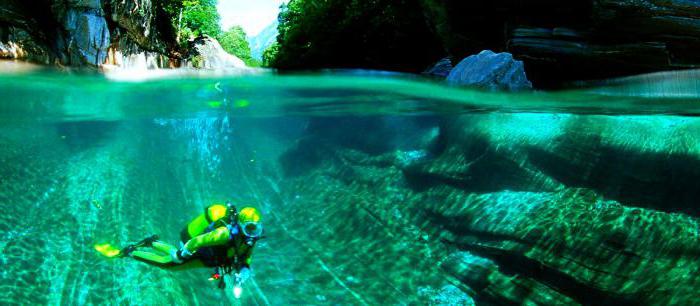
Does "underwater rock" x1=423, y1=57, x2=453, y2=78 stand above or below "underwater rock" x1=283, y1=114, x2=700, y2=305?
above

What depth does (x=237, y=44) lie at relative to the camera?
68438 mm

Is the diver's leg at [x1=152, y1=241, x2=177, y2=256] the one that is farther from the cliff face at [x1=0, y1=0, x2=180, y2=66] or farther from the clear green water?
the cliff face at [x1=0, y1=0, x2=180, y2=66]

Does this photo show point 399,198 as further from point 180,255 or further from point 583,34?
point 583,34

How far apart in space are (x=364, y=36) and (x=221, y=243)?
2204 cm

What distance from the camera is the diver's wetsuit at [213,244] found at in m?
5.25

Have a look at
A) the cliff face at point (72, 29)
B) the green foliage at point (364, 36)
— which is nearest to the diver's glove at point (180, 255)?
the cliff face at point (72, 29)

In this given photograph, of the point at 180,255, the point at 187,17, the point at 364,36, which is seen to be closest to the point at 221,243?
the point at 180,255

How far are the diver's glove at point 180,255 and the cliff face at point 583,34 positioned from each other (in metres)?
12.4

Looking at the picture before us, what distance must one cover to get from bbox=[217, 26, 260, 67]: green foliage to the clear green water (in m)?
47.6

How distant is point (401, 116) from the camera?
51.5 ft

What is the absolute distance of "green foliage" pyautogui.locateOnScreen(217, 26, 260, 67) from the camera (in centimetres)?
6313

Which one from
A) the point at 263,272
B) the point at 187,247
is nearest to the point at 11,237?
the point at 263,272

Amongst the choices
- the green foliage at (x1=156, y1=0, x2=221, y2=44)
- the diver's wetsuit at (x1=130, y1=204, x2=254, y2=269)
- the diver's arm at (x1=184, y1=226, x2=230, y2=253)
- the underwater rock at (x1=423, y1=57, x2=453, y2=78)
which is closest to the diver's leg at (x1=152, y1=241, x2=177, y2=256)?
the diver's wetsuit at (x1=130, y1=204, x2=254, y2=269)

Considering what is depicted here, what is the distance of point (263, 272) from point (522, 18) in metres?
11.8
